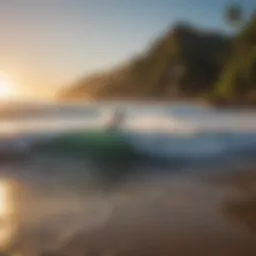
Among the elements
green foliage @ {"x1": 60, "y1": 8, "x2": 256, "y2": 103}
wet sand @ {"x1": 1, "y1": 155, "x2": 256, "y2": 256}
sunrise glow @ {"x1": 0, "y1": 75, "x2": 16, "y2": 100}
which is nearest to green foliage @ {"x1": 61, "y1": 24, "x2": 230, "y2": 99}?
green foliage @ {"x1": 60, "y1": 8, "x2": 256, "y2": 103}

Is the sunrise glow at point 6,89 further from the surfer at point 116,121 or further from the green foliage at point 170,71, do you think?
the surfer at point 116,121

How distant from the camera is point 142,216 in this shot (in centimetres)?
134

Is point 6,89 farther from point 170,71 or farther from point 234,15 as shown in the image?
point 234,15

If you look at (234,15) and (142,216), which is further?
(234,15)

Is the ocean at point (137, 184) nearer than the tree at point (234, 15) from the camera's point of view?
Yes

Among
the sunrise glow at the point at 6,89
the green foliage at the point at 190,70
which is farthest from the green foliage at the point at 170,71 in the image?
the sunrise glow at the point at 6,89

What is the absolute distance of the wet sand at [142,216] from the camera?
50.0 inches

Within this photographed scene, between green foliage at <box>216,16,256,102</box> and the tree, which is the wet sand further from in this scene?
the tree

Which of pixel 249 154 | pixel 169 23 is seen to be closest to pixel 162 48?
pixel 169 23

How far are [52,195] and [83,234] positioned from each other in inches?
7.0

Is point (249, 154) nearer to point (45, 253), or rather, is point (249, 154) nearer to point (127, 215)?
point (127, 215)

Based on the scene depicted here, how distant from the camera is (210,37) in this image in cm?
151

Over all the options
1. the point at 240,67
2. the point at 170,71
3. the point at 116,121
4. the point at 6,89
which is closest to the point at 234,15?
the point at 240,67

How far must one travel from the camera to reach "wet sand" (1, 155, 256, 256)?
1.27 meters
